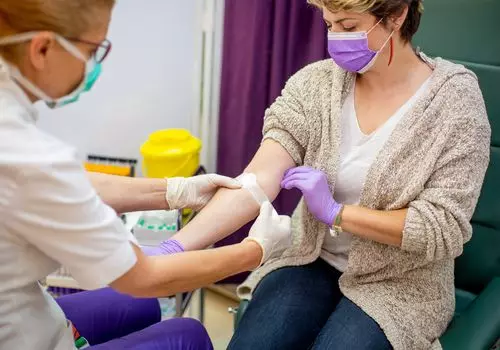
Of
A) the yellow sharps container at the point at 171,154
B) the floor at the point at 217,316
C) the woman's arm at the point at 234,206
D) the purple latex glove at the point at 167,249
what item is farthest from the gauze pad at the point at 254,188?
the floor at the point at 217,316

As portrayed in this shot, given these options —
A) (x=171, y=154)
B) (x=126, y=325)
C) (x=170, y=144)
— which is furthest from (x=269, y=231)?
(x=170, y=144)

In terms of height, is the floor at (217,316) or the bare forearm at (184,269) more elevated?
the bare forearm at (184,269)

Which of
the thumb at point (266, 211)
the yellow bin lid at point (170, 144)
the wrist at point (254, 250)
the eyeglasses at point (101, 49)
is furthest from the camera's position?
the yellow bin lid at point (170, 144)

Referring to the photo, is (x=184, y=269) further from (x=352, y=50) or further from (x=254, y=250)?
(x=352, y=50)

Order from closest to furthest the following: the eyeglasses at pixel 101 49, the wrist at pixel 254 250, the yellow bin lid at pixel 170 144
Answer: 1. the eyeglasses at pixel 101 49
2. the wrist at pixel 254 250
3. the yellow bin lid at pixel 170 144

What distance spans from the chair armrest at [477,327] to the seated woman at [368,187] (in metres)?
0.04

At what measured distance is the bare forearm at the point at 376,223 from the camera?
64.5 inches

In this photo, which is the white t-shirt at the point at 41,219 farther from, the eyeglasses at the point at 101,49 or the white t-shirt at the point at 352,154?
the white t-shirt at the point at 352,154

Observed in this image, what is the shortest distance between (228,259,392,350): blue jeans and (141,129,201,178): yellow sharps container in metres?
0.79

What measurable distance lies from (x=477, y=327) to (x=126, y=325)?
89 cm

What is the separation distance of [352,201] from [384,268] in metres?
0.20

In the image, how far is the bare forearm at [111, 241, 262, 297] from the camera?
3.93 feet

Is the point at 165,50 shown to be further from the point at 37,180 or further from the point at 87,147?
the point at 37,180

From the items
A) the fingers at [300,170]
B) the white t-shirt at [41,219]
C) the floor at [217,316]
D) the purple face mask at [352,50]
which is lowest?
the floor at [217,316]
